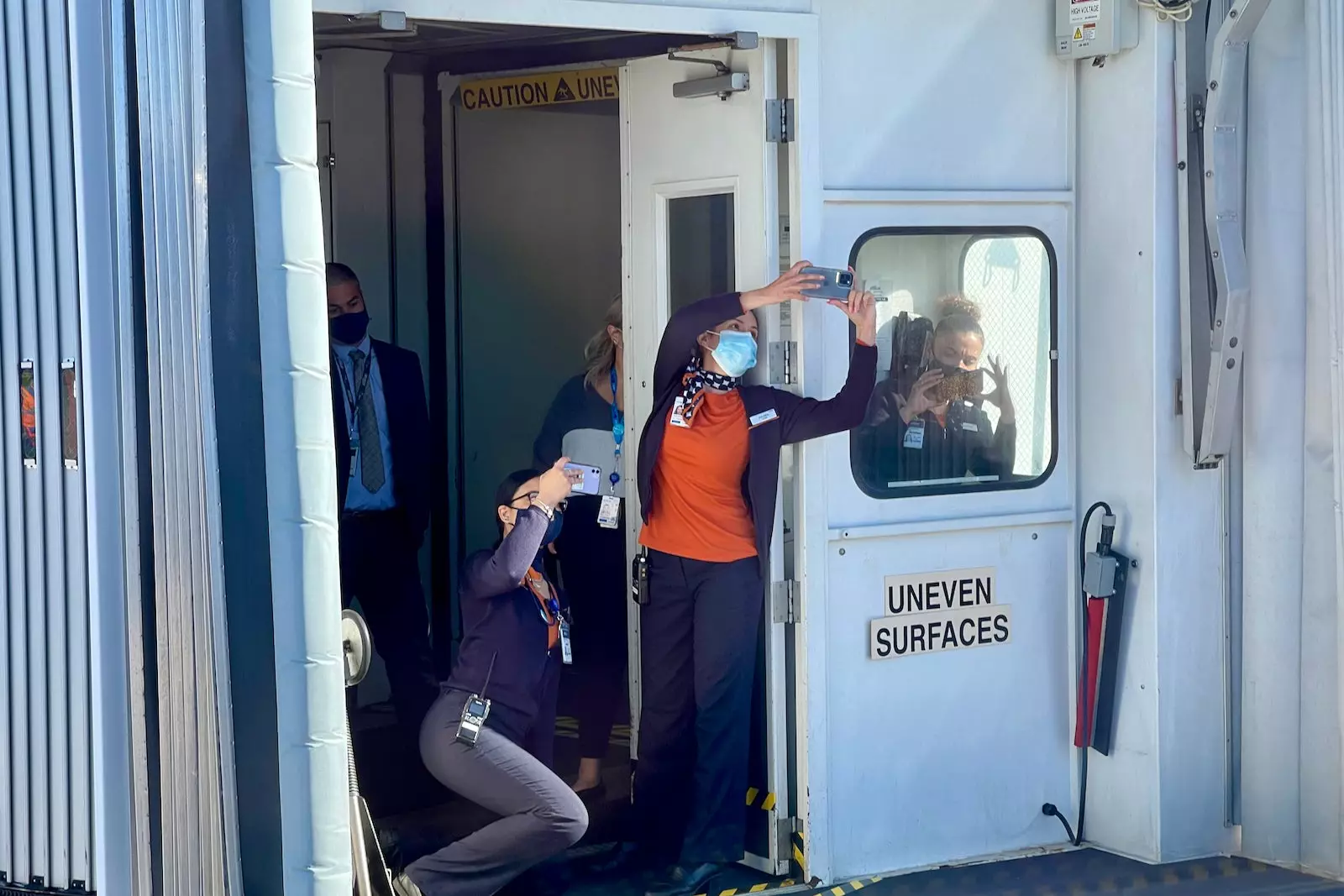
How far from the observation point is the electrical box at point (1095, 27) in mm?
5082

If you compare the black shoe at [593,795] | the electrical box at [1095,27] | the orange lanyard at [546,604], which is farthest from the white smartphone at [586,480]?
the electrical box at [1095,27]

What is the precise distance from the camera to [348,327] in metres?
5.71

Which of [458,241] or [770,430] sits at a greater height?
[458,241]

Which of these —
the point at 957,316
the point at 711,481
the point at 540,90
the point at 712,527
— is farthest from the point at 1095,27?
the point at 540,90

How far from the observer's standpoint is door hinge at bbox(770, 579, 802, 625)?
5.00 meters

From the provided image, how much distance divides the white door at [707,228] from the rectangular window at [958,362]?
372mm

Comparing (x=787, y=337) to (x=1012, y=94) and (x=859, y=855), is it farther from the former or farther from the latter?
(x=859, y=855)

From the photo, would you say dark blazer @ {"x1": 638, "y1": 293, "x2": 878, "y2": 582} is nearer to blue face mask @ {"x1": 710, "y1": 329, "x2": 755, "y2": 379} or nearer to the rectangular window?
blue face mask @ {"x1": 710, "y1": 329, "x2": 755, "y2": 379}


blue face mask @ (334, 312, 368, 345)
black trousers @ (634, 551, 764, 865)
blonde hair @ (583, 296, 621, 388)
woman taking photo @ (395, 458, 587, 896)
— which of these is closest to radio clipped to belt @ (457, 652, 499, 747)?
woman taking photo @ (395, 458, 587, 896)

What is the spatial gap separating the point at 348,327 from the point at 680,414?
1.43 m

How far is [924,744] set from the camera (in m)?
5.24

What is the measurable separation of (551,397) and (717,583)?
2520mm

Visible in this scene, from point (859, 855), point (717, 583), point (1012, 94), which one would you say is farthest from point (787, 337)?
point (859, 855)

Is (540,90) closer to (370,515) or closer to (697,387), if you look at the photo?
(370,515)
